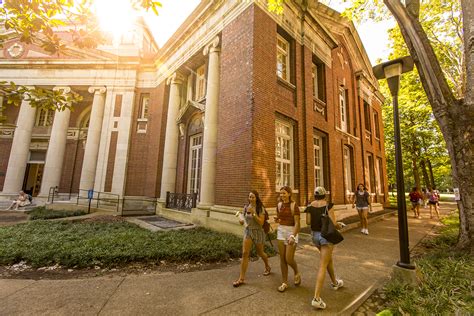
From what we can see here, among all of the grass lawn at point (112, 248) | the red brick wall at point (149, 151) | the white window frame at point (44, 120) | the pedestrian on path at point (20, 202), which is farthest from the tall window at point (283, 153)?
the white window frame at point (44, 120)

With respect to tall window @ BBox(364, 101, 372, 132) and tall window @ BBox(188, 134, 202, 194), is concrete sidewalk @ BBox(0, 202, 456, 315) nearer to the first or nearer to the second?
tall window @ BBox(188, 134, 202, 194)

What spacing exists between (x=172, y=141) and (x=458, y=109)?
11.8m

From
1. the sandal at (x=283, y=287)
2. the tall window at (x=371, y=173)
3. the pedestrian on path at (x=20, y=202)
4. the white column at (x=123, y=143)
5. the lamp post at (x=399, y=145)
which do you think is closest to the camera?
the sandal at (x=283, y=287)

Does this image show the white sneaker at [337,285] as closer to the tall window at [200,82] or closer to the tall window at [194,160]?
the tall window at [194,160]

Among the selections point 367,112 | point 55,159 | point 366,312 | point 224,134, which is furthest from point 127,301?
point 367,112

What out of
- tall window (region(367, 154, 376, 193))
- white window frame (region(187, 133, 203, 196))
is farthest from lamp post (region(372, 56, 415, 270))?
tall window (region(367, 154, 376, 193))

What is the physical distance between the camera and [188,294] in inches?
142

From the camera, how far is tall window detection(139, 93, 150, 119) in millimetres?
16047

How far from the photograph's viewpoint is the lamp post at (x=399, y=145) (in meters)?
3.97

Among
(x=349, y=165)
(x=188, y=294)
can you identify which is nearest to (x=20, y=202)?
(x=188, y=294)

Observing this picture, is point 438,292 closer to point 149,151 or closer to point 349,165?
point 349,165

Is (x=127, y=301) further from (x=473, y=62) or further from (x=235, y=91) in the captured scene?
(x=473, y=62)

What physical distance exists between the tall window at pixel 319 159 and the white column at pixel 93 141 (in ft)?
46.3

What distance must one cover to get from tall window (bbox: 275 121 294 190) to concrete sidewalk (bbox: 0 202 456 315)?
→ 4343mm
